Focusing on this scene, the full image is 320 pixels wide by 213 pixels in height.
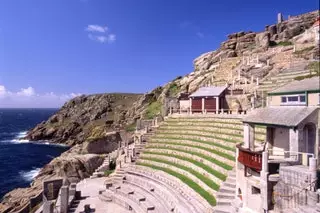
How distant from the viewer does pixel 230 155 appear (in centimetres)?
1566

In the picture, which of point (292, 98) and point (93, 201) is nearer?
point (292, 98)

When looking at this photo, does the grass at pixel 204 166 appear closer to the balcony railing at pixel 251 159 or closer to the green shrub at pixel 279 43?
the balcony railing at pixel 251 159

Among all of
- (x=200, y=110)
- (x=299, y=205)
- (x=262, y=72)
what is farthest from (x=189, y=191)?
(x=262, y=72)

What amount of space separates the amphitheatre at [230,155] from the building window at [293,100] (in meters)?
0.04

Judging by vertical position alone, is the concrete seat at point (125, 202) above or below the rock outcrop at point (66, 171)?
above

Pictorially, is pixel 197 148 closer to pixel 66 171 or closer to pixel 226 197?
pixel 226 197

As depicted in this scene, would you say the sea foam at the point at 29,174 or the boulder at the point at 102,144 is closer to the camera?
the sea foam at the point at 29,174

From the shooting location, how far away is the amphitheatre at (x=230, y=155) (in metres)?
Answer: 8.84

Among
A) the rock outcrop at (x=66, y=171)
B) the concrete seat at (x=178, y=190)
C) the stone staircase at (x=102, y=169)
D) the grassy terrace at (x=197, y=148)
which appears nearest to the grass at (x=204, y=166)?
the grassy terrace at (x=197, y=148)

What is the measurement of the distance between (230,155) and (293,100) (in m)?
5.85

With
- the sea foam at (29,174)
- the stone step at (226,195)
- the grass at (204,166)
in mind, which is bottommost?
the sea foam at (29,174)

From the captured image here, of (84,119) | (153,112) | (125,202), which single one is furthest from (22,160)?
(125,202)

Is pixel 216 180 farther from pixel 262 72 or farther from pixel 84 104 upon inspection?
pixel 84 104

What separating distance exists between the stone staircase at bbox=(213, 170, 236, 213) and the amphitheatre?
0.14 feet
